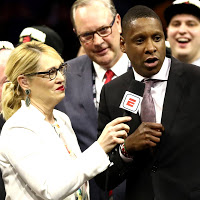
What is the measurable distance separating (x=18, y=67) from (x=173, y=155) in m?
0.92

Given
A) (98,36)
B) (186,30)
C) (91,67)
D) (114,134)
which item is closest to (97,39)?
(98,36)

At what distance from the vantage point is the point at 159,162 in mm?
2354

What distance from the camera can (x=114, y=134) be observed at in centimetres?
226

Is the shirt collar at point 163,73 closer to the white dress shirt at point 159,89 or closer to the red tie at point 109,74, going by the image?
the white dress shirt at point 159,89

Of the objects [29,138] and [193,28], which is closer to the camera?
[29,138]

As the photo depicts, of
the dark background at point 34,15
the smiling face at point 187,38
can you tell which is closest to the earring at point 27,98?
the smiling face at point 187,38

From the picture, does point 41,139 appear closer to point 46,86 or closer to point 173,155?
point 46,86

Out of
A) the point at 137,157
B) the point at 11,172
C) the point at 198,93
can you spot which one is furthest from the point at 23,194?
the point at 198,93

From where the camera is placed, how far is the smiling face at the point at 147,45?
93.4 inches

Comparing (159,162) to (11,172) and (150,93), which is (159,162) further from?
(11,172)

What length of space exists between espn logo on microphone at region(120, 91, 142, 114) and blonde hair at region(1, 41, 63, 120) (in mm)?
629

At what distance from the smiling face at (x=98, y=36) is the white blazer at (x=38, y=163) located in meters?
0.86

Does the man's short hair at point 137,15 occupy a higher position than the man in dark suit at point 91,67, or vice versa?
the man's short hair at point 137,15

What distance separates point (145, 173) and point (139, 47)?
60cm
